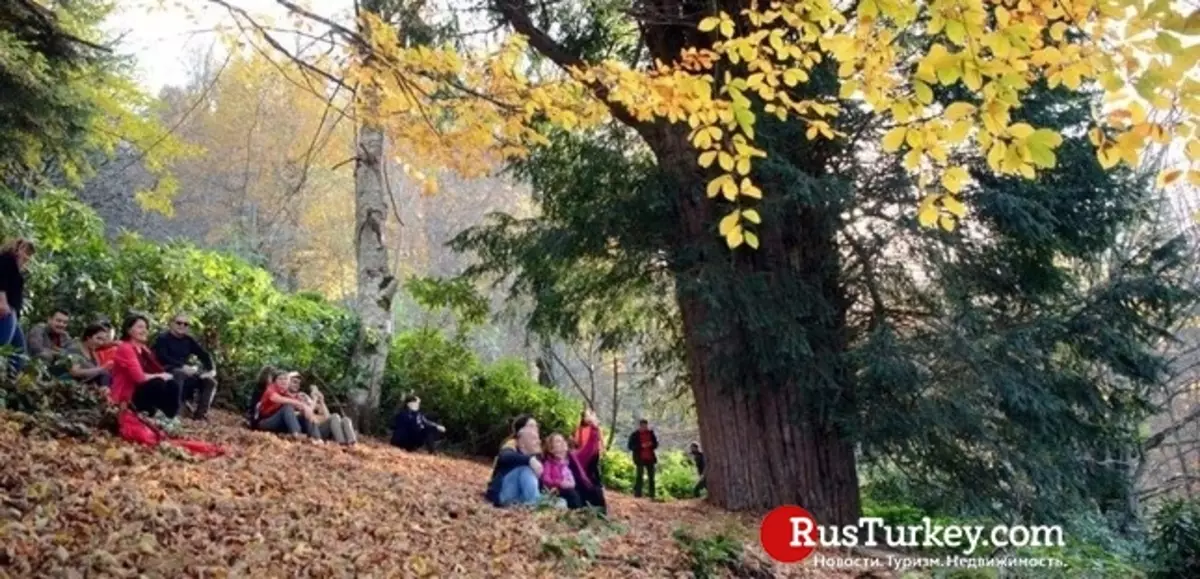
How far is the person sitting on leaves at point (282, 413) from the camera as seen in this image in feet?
22.5

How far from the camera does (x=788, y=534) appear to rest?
6.27 meters

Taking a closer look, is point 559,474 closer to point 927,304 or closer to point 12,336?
point 927,304

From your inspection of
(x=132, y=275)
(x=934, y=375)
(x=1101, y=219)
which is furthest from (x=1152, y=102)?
(x=132, y=275)

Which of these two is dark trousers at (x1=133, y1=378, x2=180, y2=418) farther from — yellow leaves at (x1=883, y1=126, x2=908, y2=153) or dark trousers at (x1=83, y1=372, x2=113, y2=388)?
yellow leaves at (x1=883, y1=126, x2=908, y2=153)

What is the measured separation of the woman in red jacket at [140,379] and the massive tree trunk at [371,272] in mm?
3115

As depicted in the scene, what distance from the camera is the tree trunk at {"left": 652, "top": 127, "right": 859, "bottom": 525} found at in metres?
6.52

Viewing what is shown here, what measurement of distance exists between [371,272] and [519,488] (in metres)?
4.36

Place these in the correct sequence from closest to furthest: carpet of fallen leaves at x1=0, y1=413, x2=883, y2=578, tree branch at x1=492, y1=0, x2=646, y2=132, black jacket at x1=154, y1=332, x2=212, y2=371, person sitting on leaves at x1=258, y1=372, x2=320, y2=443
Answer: carpet of fallen leaves at x1=0, y1=413, x2=883, y2=578 < black jacket at x1=154, y1=332, x2=212, y2=371 < person sitting on leaves at x1=258, y1=372, x2=320, y2=443 < tree branch at x1=492, y1=0, x2=646, y2=132

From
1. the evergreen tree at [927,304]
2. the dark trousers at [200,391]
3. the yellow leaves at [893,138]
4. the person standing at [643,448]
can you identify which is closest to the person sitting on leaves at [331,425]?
the dark trousers at [200,391]

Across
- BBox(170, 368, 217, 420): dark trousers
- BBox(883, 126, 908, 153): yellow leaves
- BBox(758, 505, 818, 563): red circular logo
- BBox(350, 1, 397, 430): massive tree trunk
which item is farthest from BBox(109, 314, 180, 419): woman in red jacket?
BBox(883, 126, 908, 153): yellow leaves

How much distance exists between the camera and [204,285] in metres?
8.62

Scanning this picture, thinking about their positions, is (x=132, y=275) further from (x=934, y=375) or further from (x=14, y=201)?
(x=934, y=375)

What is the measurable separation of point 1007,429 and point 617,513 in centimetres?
309

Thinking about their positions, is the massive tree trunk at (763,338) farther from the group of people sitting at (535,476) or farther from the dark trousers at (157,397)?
the dark trousers at (157,397)
